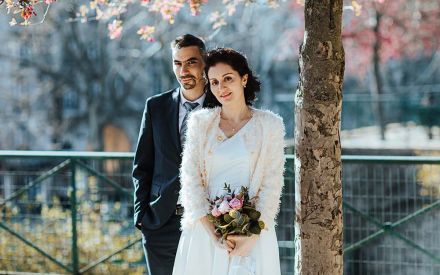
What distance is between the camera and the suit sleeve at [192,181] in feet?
14.5

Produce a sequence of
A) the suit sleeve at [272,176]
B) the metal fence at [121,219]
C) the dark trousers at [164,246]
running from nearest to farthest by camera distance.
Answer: the suit sleeve at [272,176]
the dark trousers at [164,246]
the metal fence at [121,219]

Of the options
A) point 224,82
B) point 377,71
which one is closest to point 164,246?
point 224,82

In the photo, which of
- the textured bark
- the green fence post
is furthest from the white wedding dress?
the green fence post

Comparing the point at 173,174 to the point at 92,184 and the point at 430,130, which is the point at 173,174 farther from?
the point at 430,130

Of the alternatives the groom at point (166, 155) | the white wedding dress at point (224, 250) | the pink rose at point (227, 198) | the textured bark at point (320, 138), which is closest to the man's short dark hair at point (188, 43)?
the groom at point (166, 155)

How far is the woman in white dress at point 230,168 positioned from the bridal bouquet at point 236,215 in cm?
4

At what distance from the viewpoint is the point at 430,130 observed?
22.3m

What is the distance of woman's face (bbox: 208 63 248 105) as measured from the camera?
440 cm

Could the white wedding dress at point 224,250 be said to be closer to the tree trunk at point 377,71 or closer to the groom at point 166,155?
the groom at point 166,155

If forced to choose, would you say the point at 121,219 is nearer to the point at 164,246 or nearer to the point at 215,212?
the point at 164,246

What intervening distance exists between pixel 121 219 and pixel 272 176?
3640 millimetres

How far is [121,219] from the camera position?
778 centimetres

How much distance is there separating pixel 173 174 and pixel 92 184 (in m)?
3.78

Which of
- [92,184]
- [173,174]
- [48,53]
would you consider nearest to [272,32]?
[48,53]
